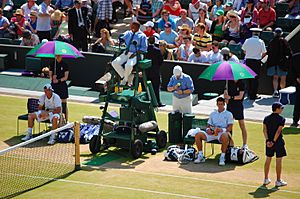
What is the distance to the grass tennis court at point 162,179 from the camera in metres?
15.7

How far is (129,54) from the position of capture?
19.3m

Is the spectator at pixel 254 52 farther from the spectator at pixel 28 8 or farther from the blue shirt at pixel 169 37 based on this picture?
the spectator at pixel 28 8

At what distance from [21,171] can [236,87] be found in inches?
188

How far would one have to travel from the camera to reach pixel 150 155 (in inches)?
730

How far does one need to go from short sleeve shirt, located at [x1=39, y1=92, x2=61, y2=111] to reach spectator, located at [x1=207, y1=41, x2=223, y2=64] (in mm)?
5585

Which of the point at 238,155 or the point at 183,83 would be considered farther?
the point at 183,83

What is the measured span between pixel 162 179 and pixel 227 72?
2637 millimetres

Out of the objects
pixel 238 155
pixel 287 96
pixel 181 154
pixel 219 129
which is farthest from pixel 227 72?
pixel 287 96

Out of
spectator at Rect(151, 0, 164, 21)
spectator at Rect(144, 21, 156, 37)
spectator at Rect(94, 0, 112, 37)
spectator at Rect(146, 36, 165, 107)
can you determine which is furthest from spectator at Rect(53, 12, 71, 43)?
spectator at Rect(146, 36, 165, 107)

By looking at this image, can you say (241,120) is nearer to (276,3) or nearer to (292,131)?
(292,131)

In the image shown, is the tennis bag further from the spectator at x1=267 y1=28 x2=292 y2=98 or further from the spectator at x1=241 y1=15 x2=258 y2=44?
the spectator at x1=241 y1=15 x2=258 y2=44

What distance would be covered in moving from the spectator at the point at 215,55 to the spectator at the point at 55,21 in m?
5.91

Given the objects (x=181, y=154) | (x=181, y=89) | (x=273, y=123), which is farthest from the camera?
(x=181, y=89)

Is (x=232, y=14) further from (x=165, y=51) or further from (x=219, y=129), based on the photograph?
(x=219, y=129)
